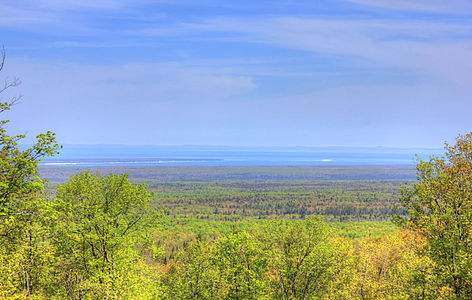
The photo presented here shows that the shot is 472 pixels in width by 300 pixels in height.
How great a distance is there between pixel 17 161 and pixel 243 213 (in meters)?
180

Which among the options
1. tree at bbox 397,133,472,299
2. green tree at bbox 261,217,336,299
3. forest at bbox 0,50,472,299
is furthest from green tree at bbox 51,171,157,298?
tree at bbox 397,133,472,299

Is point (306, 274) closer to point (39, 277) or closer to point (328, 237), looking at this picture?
point (328, 237)

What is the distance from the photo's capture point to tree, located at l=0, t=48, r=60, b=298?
44.9 ft

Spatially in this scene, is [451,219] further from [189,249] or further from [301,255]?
[189,249]

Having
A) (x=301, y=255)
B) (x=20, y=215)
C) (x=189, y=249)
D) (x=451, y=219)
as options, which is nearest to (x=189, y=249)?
(x=189, y=249)

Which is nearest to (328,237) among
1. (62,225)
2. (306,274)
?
(306,274)

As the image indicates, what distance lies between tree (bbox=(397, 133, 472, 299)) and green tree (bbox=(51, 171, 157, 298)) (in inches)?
744

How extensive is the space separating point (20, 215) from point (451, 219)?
25641 millimetres

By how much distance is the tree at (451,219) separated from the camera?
1736 cm

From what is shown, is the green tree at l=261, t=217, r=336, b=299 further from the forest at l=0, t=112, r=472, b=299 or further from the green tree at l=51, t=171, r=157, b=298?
the green tree at l=51, t=171, r=157, b=298

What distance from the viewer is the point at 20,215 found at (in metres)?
18.9

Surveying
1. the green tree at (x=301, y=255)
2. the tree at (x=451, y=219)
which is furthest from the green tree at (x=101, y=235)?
the tree at (x=451, y=219)

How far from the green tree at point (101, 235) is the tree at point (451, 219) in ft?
62.0

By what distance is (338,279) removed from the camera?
1162 inches
